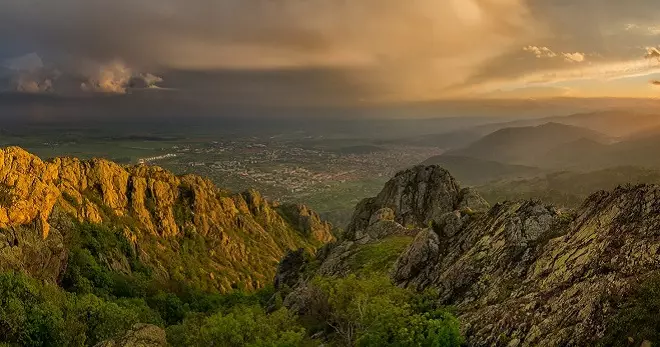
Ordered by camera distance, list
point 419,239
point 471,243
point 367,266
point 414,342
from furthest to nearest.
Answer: point 367,266
point 419,239
point 471,243
point 414,342

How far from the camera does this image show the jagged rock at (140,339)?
45000 mm

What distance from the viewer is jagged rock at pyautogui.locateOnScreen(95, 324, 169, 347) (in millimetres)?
45000

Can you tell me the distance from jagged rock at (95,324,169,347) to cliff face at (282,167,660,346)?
30291 millimetres

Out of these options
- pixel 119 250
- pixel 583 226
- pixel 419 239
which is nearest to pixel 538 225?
pixel 583 226

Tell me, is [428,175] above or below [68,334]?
above

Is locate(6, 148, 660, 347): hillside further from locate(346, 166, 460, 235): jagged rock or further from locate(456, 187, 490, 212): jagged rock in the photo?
locate(456, 187, 490, 212): jagged rock

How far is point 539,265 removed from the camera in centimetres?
4512

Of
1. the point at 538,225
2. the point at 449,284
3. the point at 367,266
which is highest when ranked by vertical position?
the point at 538,225

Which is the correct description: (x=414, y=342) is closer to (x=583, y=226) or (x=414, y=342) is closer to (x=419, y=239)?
(x=583, y=226)

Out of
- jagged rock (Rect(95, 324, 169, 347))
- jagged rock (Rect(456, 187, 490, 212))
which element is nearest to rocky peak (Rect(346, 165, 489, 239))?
jagged rock (Rect(456, 187, 490, 212))

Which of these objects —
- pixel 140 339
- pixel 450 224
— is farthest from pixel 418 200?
pixel 140 339

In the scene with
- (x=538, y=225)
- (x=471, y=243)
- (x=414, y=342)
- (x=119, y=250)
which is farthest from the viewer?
(x=119, y=250)

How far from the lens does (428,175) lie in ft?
520

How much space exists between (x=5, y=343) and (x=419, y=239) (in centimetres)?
8882
